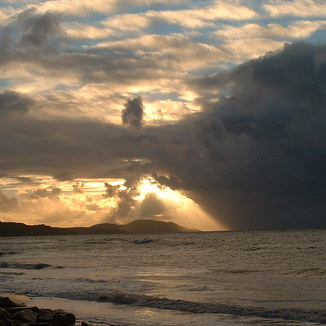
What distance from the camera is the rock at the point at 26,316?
16.3 m

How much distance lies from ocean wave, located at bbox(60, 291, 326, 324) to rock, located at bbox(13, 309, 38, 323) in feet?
23.0

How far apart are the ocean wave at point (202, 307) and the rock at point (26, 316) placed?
275 inches

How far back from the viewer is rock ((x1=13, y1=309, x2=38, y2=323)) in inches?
640

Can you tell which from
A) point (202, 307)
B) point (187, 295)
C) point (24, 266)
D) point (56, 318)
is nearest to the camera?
point (56, 318)

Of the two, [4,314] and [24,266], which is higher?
[4,314]

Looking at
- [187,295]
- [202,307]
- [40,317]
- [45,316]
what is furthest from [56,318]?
[187,295]

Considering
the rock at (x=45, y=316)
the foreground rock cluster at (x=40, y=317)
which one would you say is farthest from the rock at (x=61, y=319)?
the rock at (x=45, y=316)

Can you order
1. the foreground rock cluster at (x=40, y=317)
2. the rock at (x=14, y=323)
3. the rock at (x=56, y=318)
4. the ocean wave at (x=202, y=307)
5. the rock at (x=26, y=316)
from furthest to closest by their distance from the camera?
the ocean wave at (x=202, y=307)
the rock at (x=26, y=316)
the rock at (x=56, y=318)
the foreground rock cluster at (x=40, y=317)
the rock at (x=14, y=323)

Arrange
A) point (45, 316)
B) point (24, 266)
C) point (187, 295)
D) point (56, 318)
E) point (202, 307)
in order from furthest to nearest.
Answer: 1. point (24, 266)
2. point (187, 295)
3. point (202, 307)
4. point (45, 316)
5. point (56, 318)

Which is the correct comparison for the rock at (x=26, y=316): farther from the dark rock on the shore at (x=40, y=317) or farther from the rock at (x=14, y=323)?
the rock at (x=14, y=323)

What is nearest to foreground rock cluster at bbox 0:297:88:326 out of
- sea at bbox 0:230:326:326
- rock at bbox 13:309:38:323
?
rock at bbox 13:309:38:323

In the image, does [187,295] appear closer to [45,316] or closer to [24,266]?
[45,316]

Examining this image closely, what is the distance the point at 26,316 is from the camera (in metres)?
16.4

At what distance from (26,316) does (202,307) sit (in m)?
8.12
